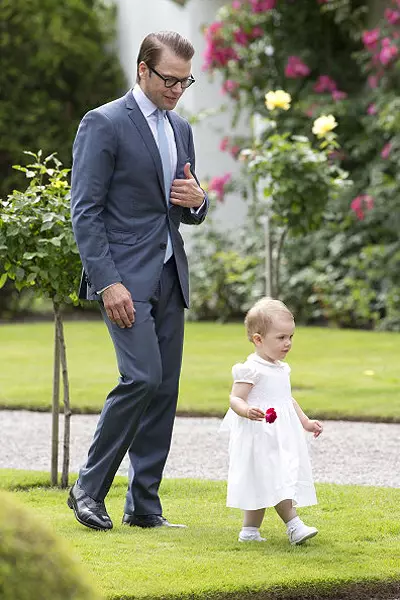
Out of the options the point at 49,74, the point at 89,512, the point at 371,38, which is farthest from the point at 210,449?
the point at 49,74

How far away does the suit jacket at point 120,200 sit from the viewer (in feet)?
14.1

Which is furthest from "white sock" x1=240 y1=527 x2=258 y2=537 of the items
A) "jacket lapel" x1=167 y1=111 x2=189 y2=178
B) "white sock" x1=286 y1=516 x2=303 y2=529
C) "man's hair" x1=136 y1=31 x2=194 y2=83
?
"man's hair" x1=136 y1=31 x2=194 y2=83

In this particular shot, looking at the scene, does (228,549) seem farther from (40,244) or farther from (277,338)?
(40,244)

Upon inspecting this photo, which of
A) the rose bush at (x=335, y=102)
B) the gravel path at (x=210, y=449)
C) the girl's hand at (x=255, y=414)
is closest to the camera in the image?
the girl's hand at (x=255, y=414)

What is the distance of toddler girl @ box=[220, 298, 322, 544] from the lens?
4176 millimetres

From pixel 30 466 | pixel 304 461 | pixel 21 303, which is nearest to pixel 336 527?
pixel 304 461

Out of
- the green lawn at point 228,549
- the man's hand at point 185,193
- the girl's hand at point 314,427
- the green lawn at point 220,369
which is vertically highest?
the man's hand at point 185,193

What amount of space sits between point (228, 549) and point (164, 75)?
161 cm

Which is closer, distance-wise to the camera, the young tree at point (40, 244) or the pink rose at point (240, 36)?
the young tree at point (40, 244)

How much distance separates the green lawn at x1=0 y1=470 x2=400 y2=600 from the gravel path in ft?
1.75

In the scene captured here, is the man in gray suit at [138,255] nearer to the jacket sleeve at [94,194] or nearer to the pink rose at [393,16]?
the jacket sleeve at [94,194]

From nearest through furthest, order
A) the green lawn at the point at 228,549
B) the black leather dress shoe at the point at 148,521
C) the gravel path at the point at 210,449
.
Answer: the green lawn at the point at 228,549, the black leather dress shoe at the point at 148,521, the gravel path at the point at 210,449

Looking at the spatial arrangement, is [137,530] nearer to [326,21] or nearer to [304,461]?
[304,461]

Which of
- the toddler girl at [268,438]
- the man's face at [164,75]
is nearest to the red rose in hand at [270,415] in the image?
the toddler girl at [268,438]
